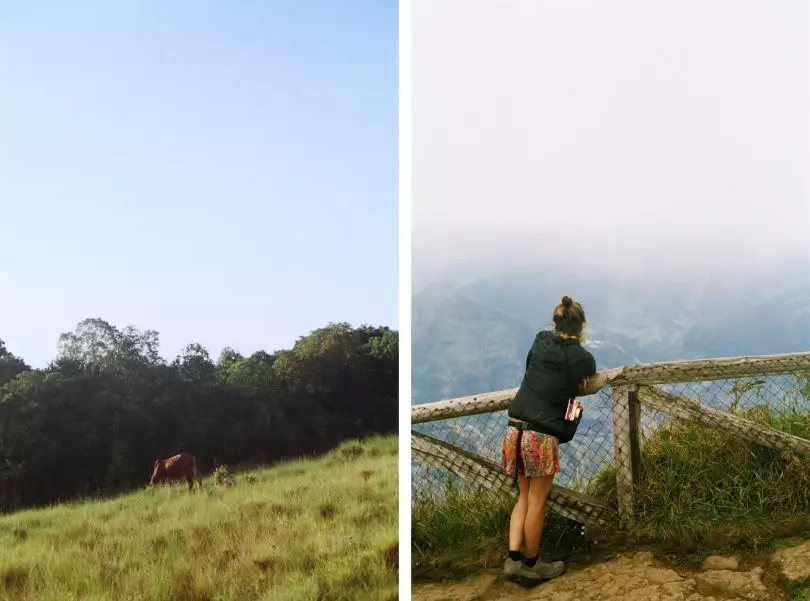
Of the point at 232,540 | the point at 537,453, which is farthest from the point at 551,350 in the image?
the point at 232,540

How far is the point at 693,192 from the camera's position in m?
3.43

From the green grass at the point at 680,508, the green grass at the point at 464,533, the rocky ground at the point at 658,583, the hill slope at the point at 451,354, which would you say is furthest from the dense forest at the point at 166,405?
the rocky ground at the point at 658,583

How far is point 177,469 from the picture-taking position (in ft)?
9.73

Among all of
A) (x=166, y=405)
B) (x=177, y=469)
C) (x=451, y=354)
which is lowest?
(x=177, y=469)

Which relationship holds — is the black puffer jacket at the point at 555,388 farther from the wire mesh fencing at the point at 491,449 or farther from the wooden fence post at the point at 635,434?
the wooden fence post at the point at 635,434

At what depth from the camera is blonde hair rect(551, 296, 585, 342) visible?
10.3 ft

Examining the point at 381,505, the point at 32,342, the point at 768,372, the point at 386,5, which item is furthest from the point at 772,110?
the point at 32,342

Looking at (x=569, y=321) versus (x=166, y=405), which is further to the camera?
(x=569, y=321)

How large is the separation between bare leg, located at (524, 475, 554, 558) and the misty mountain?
16.5 inches

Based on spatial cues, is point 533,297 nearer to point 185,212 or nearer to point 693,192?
point 693,192

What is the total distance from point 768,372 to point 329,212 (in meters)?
2.06

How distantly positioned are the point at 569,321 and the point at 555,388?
0.95 feet

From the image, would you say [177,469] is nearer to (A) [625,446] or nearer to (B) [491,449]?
(B) [491,449]

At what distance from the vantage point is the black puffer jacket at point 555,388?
120 inches
